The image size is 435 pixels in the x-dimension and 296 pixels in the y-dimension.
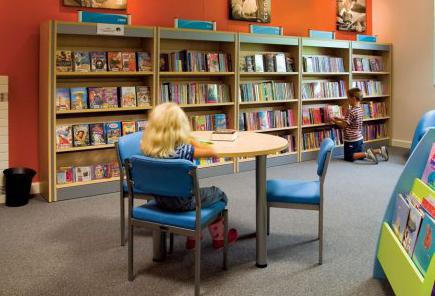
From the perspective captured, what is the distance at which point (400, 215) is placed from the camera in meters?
2.46

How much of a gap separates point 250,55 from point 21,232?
145 inches

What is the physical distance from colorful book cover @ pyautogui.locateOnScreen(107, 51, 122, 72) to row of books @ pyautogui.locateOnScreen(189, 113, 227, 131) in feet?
3.75

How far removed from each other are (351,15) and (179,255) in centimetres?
601

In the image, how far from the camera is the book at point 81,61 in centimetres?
455

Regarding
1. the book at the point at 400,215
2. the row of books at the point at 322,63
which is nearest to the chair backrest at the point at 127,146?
the book at the point at 400,215

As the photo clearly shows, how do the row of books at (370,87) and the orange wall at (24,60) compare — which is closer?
the orange wall at (24,60)

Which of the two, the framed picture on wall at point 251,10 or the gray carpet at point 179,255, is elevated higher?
the framed picture on wall at point 251,10

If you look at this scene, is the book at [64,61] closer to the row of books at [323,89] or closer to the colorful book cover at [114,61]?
the colorful book cover at [114,61]

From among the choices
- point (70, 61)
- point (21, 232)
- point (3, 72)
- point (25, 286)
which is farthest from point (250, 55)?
point (25, 286)

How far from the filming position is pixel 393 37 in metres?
7.68

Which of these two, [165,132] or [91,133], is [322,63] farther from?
[165,132]

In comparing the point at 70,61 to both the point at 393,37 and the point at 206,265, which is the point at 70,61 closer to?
the point at 206,265

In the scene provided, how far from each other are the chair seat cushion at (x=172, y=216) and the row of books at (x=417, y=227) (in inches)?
41.2

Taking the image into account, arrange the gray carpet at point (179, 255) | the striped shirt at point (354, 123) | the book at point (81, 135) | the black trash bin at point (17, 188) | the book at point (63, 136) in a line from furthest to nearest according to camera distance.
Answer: the striped shirt at point (354, 123), the book at point (81, 135), the book at point (63, 136), the black trash bin at point (17, 188), the gray carpet at point (179, 255)
